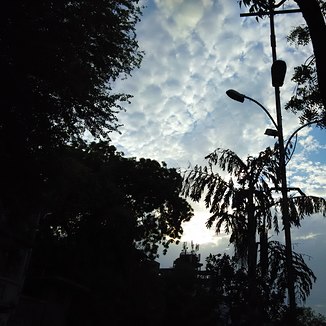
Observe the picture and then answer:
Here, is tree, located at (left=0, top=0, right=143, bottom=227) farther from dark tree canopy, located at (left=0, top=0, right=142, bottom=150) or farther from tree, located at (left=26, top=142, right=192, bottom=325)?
tree, located at (left=26, top=142, right=192, bottom=325)

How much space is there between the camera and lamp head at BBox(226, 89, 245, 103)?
45.5 ft

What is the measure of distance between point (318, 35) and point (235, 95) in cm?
913

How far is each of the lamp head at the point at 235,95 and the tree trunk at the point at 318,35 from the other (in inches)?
345

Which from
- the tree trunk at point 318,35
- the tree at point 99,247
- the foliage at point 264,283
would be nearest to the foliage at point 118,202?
the tree at point 99,247

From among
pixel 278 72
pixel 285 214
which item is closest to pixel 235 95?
pixel 278 72

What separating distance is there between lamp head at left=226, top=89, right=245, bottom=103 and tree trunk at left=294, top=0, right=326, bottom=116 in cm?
876

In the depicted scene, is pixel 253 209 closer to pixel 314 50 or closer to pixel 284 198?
pixel 284 198

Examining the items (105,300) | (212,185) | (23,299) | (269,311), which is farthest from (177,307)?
(212,185)

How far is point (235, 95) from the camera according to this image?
1395 centimetres

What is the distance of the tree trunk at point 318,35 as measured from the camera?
4691mm

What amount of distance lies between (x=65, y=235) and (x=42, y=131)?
1937 centimetres

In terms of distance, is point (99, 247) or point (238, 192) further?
point (99, 247)

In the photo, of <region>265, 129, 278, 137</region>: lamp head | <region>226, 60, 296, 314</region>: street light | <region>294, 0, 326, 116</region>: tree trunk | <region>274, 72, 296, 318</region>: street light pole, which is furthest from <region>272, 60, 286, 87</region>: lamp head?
<region>294, 0, 326, 116</region>: tree trunk

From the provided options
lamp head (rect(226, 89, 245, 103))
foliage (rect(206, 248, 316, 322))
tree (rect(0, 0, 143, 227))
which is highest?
lamp head (rect(226, 89, 245, 103))
